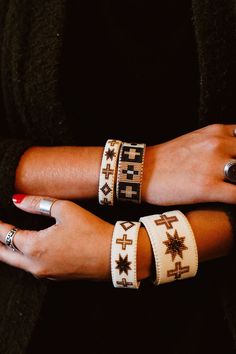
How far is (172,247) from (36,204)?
0.80 ft

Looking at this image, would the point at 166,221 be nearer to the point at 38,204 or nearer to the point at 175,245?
the point at 175,245

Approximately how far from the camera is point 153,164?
0.73 metres

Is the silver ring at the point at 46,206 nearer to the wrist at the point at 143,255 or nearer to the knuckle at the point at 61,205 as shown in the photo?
the knuckle at the point at 61,205

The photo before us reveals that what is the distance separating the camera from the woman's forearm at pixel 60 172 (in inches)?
28.8

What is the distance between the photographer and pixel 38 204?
708mm

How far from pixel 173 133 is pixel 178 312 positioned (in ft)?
1.13

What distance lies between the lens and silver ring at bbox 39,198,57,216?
0.70 metres

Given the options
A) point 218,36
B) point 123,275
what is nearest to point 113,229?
point 123,275

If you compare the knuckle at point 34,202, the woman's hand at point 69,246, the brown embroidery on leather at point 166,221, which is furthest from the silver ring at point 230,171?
the knuckle at point 34,202

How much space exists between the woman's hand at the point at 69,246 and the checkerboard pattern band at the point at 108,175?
0.16 feet

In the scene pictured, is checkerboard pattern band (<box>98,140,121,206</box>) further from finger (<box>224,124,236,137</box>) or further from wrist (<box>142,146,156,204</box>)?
finger (<box>224,124,236,137</box>)

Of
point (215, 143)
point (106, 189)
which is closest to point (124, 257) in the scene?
→ point (106, 189)

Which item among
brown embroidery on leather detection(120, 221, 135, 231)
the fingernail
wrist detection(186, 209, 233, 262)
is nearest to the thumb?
the fingernail

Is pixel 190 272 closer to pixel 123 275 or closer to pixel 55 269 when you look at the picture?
pixel 123 275
